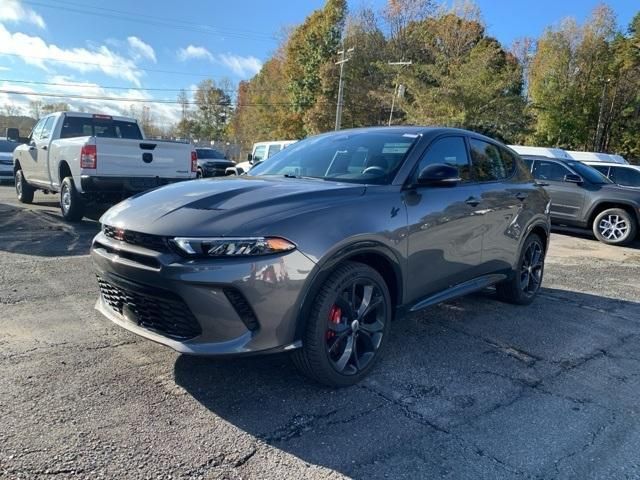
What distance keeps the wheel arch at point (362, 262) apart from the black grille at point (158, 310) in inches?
23.1

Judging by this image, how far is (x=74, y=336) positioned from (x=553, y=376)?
3.52 m

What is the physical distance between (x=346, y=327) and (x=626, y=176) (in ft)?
41.0

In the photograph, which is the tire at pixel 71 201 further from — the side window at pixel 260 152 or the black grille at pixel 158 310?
the side window at pixel 260 152

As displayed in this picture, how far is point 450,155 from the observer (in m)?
4.00

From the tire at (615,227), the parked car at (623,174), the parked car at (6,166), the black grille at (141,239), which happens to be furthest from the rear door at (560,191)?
the parked car at (6,166)

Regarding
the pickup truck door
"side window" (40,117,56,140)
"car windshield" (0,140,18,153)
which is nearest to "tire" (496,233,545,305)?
the pickup truck door

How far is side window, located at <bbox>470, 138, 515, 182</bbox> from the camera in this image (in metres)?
4.34

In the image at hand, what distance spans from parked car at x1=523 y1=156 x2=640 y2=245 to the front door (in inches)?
255

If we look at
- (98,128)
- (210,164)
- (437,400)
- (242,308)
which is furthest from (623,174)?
(210,164)

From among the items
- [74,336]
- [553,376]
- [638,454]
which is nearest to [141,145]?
[74,336]

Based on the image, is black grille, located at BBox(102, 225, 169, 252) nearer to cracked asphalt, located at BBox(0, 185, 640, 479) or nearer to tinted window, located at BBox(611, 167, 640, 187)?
cracked asphalt, located at BBox(0, 185, 640, 479)

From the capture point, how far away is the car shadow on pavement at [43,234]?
20.6ft

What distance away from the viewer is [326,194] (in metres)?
2.99

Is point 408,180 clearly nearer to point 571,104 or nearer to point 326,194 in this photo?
point 326,194
